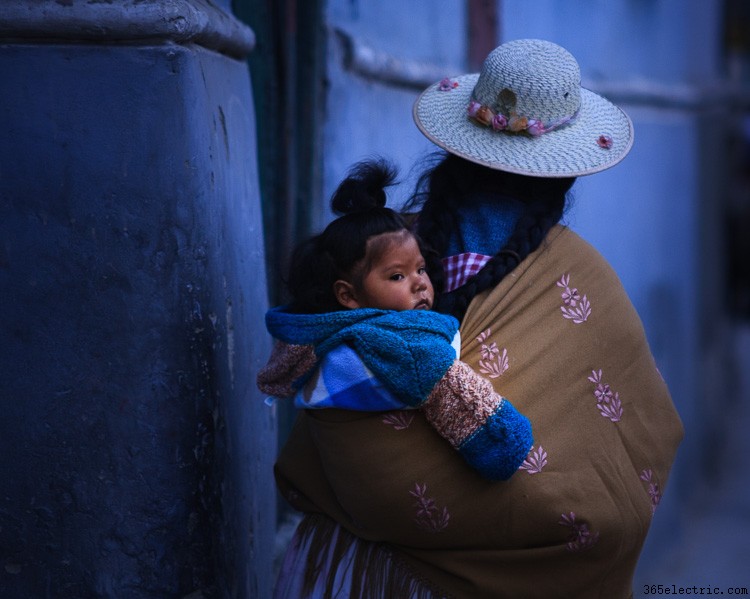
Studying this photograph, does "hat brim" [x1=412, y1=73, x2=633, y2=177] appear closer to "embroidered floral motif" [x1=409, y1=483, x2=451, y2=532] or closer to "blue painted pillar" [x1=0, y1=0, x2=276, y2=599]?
"blue painted pillar" [x1=0, y1=0, x2=276, y2=599]

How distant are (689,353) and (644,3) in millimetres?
2657

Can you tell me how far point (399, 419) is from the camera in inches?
76.1

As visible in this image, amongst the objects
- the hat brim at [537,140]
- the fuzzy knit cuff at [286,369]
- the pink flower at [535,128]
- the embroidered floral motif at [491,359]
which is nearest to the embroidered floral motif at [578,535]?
the embroidered floral motif at [491,359]

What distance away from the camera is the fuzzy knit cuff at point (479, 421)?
185cm

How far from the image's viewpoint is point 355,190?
2.08 meters

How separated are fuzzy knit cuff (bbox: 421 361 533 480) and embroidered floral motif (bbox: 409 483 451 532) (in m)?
0.12

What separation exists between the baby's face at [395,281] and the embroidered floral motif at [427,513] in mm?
338

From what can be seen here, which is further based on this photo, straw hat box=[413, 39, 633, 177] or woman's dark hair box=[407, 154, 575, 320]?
straw hat box=[413, 39, 633, 177]

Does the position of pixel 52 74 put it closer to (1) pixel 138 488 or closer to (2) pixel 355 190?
(2) pixel 355 190

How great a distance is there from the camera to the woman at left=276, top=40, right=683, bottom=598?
77.5 inches

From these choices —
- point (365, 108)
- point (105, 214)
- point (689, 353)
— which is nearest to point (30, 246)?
point (105, 214)

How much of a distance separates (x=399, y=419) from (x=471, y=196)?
55 centimetres

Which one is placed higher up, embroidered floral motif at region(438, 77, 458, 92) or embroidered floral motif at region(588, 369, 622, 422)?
embroidered floral motif at region(438, 77, 458, 92)

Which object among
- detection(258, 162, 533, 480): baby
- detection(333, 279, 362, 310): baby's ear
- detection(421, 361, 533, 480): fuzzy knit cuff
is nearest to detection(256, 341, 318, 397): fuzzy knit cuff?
detection(258, 162, 533, 480): baby
